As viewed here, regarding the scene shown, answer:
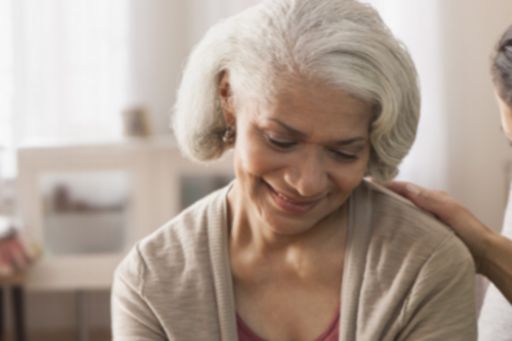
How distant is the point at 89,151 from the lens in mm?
3928

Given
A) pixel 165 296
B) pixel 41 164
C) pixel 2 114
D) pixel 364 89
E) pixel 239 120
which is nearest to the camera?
pixel 364 89

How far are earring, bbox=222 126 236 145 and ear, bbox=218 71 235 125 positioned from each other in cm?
3

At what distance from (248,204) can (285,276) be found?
14 cm

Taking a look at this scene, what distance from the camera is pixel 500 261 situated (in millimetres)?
1622

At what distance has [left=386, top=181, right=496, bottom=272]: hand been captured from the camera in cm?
162

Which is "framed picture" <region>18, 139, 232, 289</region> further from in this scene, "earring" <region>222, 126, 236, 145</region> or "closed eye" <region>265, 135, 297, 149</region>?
"closed eye" <region>265, 135, 297, 149</region>

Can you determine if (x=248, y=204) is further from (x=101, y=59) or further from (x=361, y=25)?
(x=101, y=59)

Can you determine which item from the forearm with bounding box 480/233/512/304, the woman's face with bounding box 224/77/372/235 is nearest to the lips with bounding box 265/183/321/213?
the woman's face with bounding box 224/77/372/235

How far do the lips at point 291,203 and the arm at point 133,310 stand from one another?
0.30 meters

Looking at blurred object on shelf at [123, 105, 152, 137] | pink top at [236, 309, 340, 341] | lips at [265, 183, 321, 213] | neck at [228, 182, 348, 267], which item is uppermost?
lips at [265, 183, 321, 213]

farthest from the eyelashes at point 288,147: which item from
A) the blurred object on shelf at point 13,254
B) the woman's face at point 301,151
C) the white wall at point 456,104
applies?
the blurred object on shelf at point 13,254

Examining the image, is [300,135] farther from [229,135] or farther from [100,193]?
[100,193]

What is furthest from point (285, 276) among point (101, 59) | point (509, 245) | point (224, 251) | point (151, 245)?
point (101, 59)

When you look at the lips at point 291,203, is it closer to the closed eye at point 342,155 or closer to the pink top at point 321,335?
the closed eye at point 342,155
